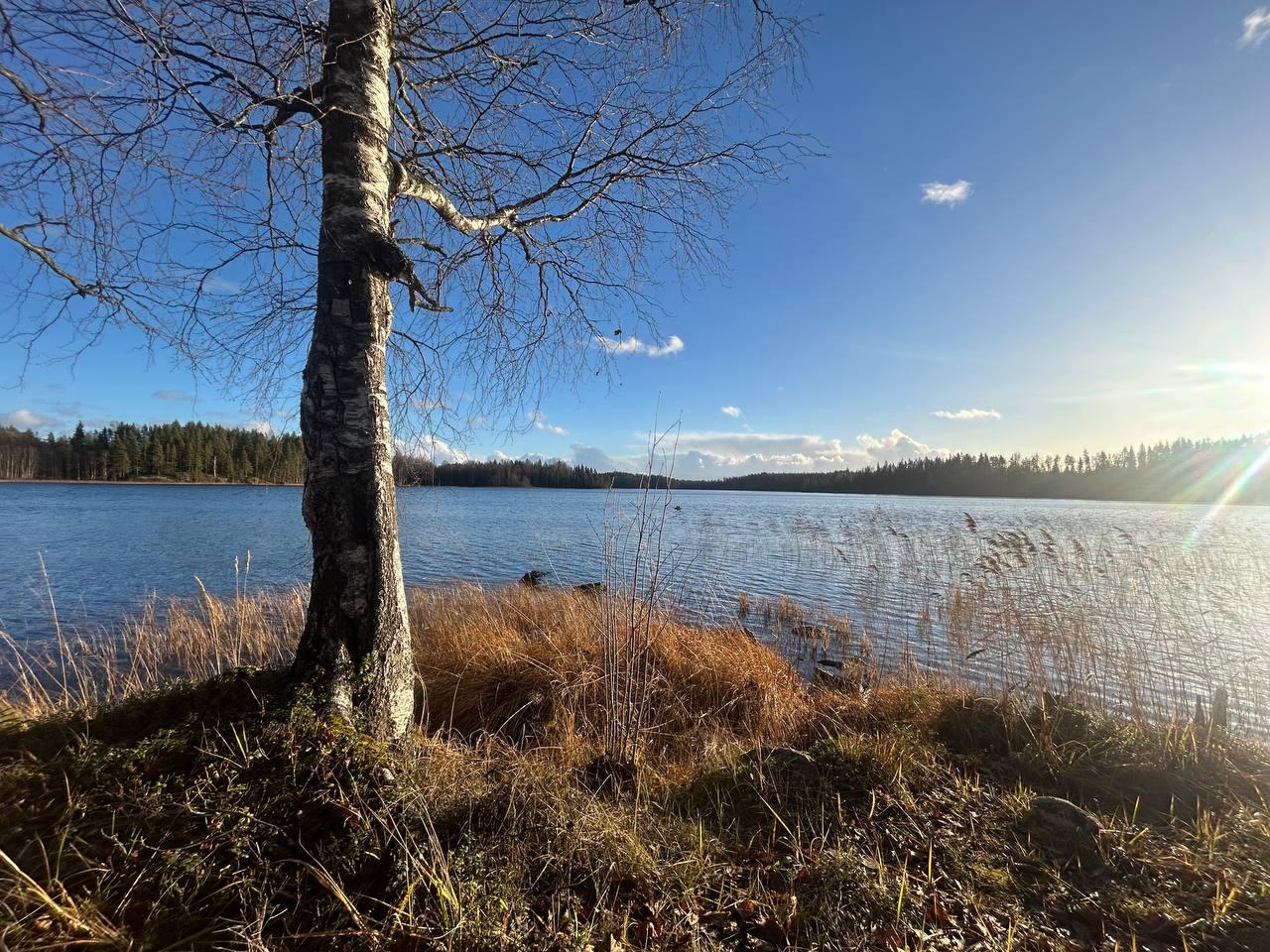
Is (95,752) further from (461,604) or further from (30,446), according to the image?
(30,446)

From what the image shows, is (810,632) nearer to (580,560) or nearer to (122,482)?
(580,560)

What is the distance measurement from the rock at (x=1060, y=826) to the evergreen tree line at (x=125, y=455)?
75105 millimetres

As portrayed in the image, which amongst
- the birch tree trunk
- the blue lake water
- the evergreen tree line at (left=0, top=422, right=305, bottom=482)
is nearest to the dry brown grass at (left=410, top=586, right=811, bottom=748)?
the blue lake water

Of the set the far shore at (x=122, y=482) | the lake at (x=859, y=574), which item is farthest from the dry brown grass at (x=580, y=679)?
the far shore at (x=122, y=482)

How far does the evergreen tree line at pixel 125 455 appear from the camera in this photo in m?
67.8

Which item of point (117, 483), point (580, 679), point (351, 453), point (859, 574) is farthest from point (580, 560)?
point (117, 483)

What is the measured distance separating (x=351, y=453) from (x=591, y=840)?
210cm

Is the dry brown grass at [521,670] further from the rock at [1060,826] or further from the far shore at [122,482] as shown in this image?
→ the far shore at [122,482]

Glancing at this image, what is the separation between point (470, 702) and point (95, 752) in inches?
122

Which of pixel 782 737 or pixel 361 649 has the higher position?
pixel 361 649

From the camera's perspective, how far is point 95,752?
2039mm

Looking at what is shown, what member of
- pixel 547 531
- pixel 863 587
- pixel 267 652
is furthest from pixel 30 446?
pixel 863 587

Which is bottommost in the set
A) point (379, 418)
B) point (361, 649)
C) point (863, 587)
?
point (863, 587)

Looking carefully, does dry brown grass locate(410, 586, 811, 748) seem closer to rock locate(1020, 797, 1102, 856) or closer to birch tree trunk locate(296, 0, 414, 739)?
birch tree trunk locate(296, 0, 414, 739)
